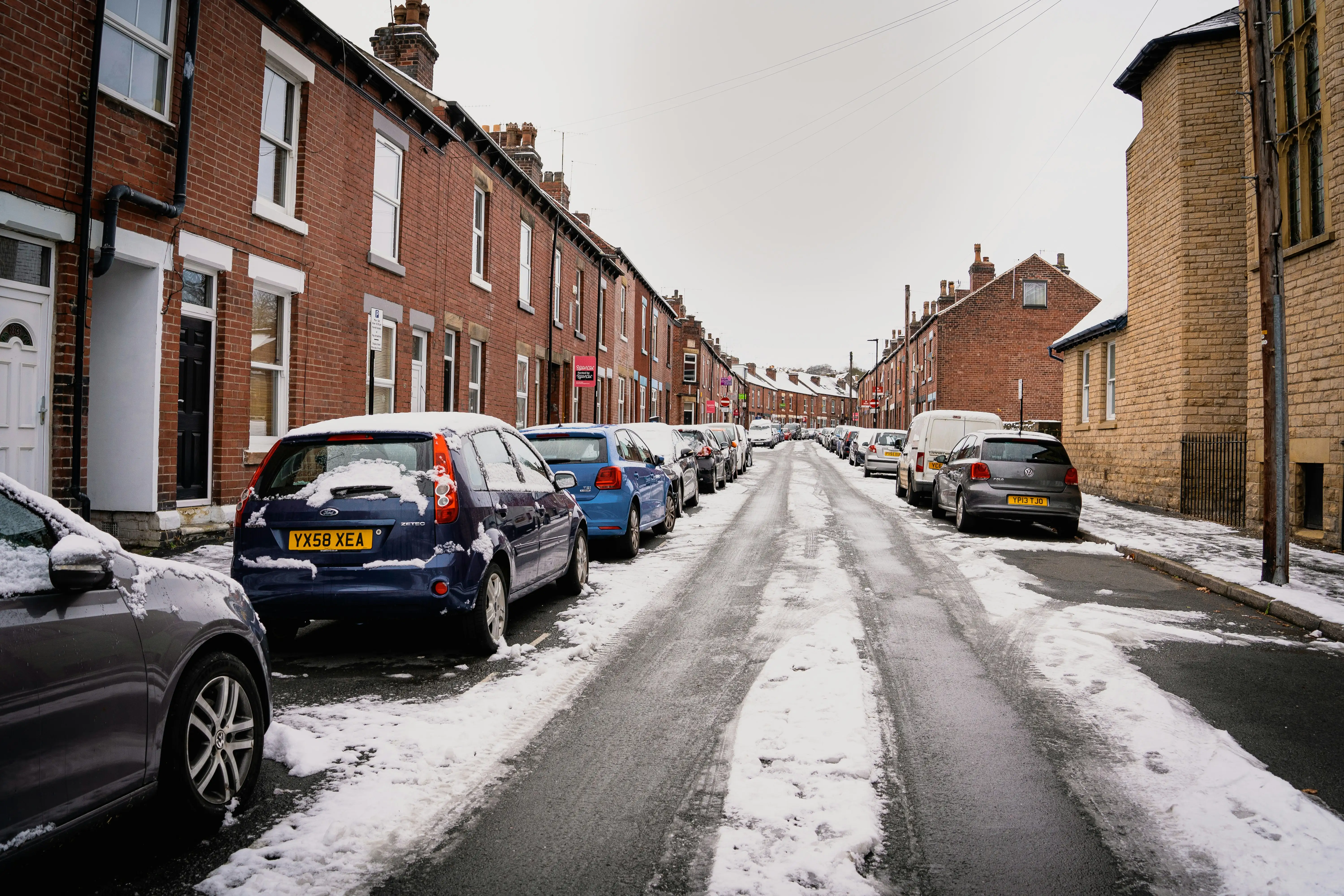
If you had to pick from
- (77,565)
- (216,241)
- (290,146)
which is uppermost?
(290,146)

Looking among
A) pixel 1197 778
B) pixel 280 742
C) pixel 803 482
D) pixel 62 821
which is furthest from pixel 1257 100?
pixel 803 482

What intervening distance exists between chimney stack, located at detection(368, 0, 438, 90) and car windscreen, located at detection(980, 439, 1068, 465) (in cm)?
1293

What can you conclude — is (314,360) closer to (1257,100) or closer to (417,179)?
(417,179)

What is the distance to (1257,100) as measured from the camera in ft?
30.0

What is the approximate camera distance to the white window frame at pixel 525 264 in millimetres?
20766

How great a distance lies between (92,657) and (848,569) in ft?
26.8

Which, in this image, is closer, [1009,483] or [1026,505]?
[1026,505]

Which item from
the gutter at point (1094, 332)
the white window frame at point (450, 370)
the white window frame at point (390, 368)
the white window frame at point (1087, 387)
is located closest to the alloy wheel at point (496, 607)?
the white window frame at point (390, 368)

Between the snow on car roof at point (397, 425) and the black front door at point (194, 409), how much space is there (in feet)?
15.2

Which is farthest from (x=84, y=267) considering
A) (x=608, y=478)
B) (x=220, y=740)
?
(x=220, y=740)

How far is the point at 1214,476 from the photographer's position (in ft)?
51.9

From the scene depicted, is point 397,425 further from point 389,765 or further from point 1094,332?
point 1094,332

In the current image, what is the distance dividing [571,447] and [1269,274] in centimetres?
798

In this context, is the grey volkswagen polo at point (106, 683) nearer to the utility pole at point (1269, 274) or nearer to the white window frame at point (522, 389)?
the utility pole at point (1269, 274)
